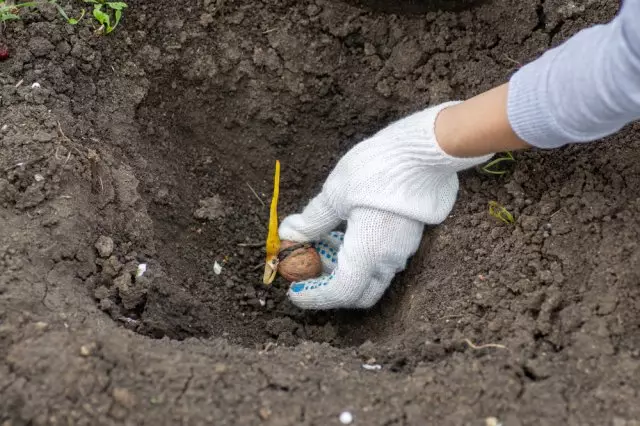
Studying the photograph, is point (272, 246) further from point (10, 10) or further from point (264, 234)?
point (10, 10)

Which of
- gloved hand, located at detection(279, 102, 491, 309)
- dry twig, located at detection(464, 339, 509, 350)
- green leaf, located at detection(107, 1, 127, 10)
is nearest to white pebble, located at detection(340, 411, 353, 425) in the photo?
dry twig, located at detection(464, 339, 509, 350)

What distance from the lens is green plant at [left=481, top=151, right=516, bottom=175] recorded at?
223cm

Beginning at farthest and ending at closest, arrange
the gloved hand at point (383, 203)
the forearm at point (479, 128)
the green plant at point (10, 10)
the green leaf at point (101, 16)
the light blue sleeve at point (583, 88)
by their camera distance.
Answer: the green leaf at point (101, 16)
the green plant at point (10, 10)
the gloved hand at point (383, 203)
the forearm at point (479, 128)
the light blue sleeve at point (583, 88)

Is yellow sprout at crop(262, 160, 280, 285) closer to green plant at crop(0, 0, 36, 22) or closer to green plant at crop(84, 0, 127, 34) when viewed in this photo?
green plant at crop(84, 0, 127, 34)

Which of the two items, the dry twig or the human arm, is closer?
the human arm

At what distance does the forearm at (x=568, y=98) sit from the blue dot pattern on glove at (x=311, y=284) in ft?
2.44

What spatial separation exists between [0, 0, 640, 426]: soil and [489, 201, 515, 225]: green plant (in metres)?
0.03

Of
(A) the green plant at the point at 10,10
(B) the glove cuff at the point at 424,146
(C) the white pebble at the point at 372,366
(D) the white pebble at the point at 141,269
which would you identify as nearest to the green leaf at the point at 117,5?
(A) the green plant at the point at 10,10

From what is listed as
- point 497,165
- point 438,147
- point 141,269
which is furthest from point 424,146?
point 141,269

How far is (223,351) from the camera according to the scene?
178 cm

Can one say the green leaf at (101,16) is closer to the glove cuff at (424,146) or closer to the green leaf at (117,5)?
the green leaf at (117,5)

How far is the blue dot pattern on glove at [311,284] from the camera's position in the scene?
238 cm

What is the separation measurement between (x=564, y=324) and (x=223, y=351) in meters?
0.96

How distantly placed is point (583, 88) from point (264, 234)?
1.48m
